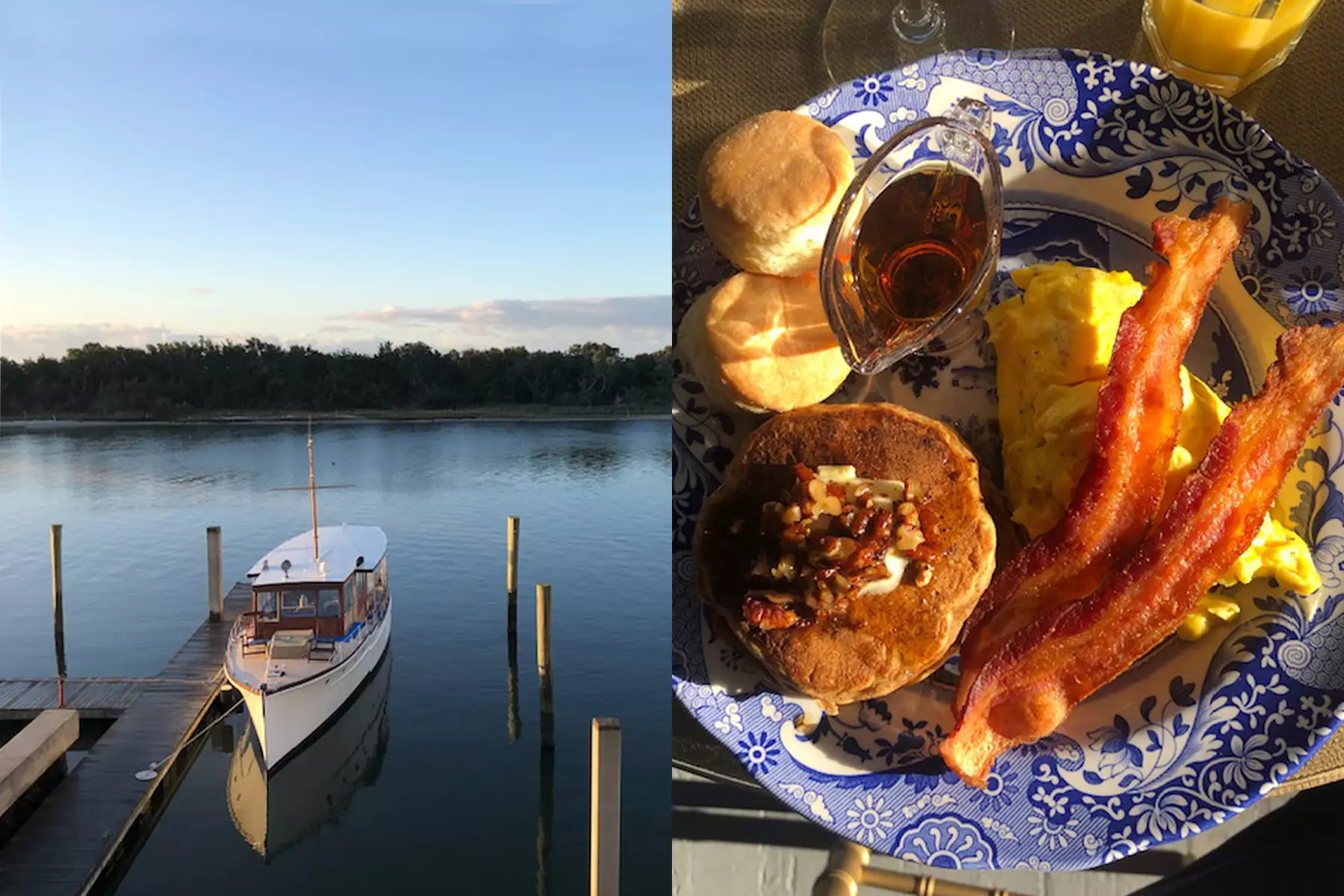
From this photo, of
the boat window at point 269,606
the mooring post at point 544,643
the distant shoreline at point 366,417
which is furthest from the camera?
the boat window at point 269,606

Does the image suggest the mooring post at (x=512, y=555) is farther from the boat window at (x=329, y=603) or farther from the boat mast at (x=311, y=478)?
the boat mast at (x=311, y=478)

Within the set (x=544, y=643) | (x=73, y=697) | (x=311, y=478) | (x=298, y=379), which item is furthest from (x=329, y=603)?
(x=298, y=379)

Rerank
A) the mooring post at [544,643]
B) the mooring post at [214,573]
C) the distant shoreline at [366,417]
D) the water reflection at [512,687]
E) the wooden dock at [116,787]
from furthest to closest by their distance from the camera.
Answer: the water reflection at [512,687]
the mooring post at [214,573]
the mooring post at [544,643]
the wooden dock at [116,787]
the distant shoreline at [366,417]

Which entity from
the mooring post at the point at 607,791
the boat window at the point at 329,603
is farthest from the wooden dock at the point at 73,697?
the mooring post at the point at 607,791

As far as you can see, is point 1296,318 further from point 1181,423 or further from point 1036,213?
point 1036,213

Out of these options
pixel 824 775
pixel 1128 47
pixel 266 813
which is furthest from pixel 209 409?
pixel 266 813

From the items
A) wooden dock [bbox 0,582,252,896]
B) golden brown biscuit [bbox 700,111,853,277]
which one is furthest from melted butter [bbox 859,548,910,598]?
wooden dock [bbox 0,582,252,896]

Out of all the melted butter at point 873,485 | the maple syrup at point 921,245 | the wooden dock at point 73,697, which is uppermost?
the maple syrup at point 921,245
